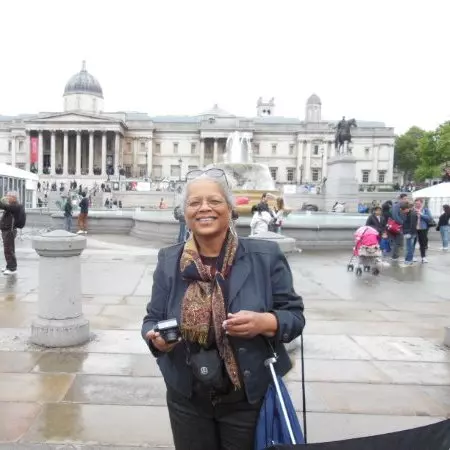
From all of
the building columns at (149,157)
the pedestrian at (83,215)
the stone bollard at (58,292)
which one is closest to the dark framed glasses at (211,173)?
the stone bollard at (58,292)

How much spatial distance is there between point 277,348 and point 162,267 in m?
0.68

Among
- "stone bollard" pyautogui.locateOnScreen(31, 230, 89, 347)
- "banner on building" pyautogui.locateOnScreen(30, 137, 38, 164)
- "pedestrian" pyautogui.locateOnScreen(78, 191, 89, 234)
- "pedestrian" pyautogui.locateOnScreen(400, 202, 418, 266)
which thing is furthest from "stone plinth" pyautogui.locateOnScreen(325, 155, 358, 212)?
"banner on building" pyautogui.locateOnScreen(30, 137, 38, 164)

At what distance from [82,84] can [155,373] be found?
108142 mm

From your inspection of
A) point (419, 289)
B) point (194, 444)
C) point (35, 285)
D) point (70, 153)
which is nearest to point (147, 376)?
point (194, 444)

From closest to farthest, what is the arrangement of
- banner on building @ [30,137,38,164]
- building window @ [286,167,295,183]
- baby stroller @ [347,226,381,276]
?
baby stroller @ [347,226,381,276], banner on building @ [30,137,38,164], building window @ [286,167,295,183]

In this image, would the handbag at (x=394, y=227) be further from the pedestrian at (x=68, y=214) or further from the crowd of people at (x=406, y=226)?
the pedestrian at (x=68, y=214)

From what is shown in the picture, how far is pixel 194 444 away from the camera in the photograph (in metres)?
2.40

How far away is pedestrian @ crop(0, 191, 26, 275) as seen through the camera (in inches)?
430

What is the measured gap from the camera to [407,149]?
112625 mm

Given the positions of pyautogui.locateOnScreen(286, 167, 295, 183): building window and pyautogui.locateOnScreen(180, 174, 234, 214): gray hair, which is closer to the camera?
pyautogui.locateOnScreen(180, 174, 234, 214): gray hair

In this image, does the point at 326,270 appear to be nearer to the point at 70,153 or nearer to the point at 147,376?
the point at 147,376

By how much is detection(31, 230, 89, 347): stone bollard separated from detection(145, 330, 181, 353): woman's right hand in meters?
3.88

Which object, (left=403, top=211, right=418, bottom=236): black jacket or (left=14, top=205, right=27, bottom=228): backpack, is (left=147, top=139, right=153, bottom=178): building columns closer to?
(left=403, top=211, right=418, bottom=236): black jacket

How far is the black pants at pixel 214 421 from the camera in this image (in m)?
2.32
